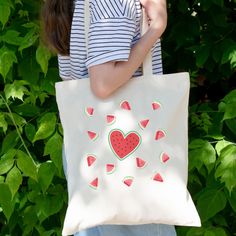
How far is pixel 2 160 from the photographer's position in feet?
8.48

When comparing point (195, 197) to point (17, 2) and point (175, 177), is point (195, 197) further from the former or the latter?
point (17, 2)

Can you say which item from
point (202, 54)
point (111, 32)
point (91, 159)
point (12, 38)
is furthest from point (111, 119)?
point (202, 54)

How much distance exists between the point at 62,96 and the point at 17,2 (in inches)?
35.4

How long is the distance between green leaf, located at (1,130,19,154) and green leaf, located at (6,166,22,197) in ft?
0.64

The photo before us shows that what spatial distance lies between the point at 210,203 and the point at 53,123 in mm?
672

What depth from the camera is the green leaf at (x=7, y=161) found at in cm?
255

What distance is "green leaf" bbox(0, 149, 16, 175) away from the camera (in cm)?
255

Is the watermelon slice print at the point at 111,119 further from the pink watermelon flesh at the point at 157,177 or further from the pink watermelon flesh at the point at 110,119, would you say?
the pink watermelon flesh at the point at 157,177

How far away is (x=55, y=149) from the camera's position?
2564 millimetres

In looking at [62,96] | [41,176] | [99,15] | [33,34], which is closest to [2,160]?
[41,176]

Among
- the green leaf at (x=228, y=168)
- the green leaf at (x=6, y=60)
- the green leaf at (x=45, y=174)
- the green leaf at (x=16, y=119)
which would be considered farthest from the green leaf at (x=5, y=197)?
the green leaf at (x=228, y=168)

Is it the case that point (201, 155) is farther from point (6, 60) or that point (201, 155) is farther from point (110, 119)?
point (6, 60)

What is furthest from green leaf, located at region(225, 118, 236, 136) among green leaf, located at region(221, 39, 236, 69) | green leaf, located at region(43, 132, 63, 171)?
green leaf, located at region(43, 132, 63, 171)

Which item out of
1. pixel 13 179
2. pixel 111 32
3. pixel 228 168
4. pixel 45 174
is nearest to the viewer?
pixel 111 32
